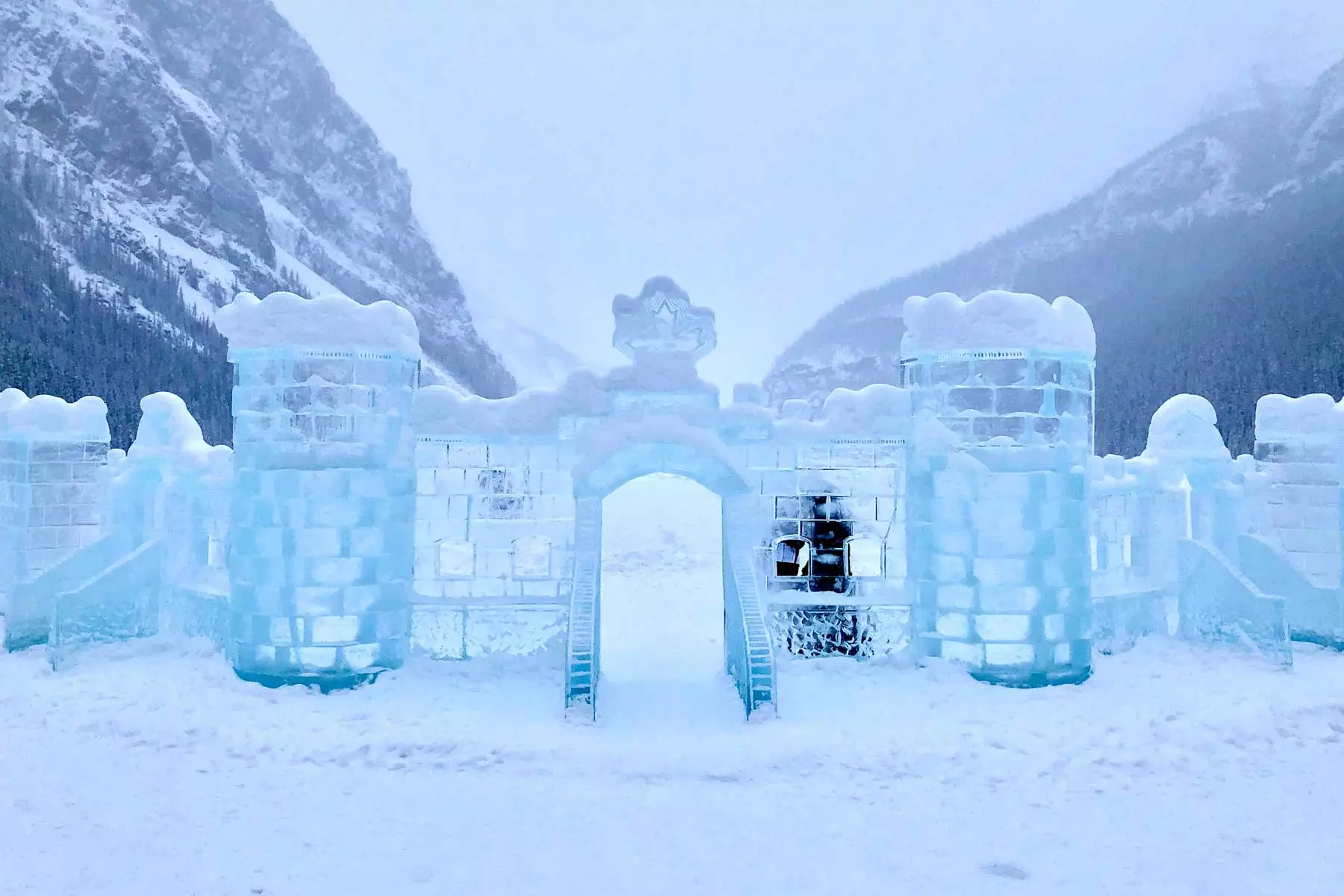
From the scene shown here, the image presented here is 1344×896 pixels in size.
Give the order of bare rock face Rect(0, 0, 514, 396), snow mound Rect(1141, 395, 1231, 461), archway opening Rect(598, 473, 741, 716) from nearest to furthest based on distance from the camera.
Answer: archway opening Rect(598, 473, 741, 716) < snow mound Rect(1141, 395, 1231, 461) < bare rock face Rect(0, 0, 514, 396)

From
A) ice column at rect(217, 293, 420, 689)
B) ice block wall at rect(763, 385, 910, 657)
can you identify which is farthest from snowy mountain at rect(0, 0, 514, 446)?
ice block wall at rect(763, 385, 910, 657)

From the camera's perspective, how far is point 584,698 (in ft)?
25.9

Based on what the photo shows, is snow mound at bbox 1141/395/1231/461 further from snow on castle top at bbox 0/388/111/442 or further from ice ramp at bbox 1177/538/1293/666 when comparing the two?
snow on castle top at bbox 0/388/111/442

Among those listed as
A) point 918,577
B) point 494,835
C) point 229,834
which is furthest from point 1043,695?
point 229,834

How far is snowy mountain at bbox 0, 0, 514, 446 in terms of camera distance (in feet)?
178

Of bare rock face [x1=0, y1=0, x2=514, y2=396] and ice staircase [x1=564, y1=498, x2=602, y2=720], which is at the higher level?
bare rock face [x1=0, y1=0, x2=514, y2=396]

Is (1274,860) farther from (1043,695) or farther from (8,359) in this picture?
(8,359)

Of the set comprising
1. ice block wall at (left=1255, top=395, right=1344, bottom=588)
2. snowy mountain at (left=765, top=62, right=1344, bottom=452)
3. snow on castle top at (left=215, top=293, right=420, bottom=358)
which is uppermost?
snowy mountain at (left=765, top=62, right=1344, bottom=452)

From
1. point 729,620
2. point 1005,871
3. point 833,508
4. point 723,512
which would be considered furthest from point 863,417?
point 1005,871

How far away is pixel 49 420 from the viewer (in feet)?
39.1

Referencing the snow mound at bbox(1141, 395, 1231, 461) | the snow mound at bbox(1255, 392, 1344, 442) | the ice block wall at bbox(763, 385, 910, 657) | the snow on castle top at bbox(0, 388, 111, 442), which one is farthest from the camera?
the snow on castle top at bbox(0, 388, 111, 442)

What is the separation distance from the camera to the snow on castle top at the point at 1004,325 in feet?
29.9

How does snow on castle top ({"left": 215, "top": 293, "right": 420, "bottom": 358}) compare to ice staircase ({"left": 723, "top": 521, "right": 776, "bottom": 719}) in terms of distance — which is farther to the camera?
snow on castle top ({"left": 215, "top": 293, "right": 420, "bottom": 358})

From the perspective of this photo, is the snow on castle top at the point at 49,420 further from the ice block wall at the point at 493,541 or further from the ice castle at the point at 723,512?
the ice block wall at the point at 493,541
